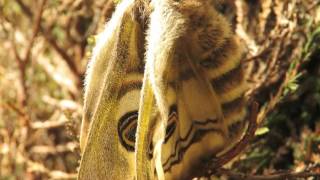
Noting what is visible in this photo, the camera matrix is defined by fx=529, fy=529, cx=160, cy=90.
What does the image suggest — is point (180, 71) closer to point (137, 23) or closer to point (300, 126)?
point (137, 23)

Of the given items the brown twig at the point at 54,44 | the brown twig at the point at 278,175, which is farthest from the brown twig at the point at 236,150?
the brown twig at the point at 54,44

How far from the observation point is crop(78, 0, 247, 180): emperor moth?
1.80m

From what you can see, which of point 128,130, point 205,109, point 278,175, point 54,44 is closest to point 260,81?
point 278,175

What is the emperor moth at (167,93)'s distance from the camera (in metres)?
1.80

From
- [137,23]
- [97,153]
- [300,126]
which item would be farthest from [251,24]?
[97,153]

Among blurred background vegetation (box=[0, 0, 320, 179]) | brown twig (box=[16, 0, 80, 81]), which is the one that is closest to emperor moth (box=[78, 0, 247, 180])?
blurred background vegetation (box=[0, 0, 320, 179])

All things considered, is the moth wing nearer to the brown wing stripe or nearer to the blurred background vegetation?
the brown wing stripe

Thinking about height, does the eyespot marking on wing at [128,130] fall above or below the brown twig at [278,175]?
above

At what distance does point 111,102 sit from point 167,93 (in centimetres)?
30

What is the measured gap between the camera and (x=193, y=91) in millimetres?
1886

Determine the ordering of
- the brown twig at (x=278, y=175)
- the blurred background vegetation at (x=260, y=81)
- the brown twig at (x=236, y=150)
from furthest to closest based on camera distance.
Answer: the blurred background vegetation at (x=260, y=81), the brown twig at (x=278, y=175), the brown twig at (x=236, y=150)

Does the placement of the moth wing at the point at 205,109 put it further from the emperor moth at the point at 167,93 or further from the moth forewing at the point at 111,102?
the moth forewing at the point at 111,102

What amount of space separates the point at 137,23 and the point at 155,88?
41 centimetres

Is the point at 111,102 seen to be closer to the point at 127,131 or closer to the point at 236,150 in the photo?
the point at 127,131
